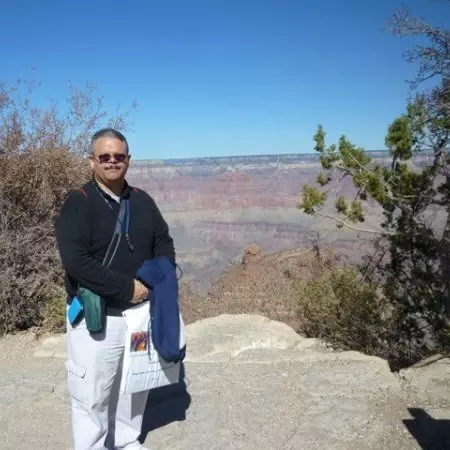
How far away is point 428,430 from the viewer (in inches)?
134

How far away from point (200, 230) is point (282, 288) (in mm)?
49590

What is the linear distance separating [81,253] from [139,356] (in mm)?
707

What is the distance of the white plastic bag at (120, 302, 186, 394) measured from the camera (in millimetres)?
2652

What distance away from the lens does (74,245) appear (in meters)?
2.40

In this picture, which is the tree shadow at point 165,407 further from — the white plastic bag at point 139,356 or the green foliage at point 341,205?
the green foliage at point 341,205

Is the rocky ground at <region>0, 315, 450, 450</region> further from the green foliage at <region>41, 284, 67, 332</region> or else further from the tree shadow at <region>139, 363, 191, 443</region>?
the green foliage at <region>41, 284, 67, 332</region>

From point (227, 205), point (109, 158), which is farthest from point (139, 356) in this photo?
point (227, 205)

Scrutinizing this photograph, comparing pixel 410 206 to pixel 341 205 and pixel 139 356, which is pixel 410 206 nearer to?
pixel 341 205

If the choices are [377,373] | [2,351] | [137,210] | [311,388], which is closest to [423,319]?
[377,373]

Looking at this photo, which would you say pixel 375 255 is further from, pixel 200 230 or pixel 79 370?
pixel 200 230

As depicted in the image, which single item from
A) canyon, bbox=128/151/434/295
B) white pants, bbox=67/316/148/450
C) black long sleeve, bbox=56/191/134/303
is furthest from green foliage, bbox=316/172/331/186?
canyon, bbox=128/151/434/295

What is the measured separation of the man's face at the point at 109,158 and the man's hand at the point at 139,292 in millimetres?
577

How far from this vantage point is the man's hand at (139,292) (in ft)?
8.43

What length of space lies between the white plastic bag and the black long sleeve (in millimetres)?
228
